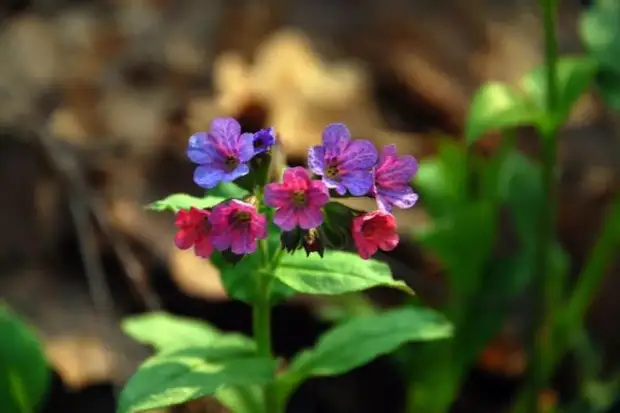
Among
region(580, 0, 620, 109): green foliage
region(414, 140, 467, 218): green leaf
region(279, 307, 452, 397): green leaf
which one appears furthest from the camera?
region(414, 140, 467, 218): green leaf

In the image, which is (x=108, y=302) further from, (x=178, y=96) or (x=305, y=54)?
(x=305, y=54)

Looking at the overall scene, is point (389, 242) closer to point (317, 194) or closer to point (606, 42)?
point (317, 194)

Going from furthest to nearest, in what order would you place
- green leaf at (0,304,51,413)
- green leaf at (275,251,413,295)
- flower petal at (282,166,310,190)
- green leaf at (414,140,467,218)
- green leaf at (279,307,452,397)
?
green leaf at (414,140,467,218) < green leaf at (0,304,51,413) < green leaf at (279,307,452,397) < green leaf at (275,251,413,295) < flower petal at (282,166,310,190)

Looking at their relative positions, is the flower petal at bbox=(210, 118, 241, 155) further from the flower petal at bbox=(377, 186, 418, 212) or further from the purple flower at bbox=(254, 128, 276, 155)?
the flower petal at bbox=(377, 186, 418, 212)

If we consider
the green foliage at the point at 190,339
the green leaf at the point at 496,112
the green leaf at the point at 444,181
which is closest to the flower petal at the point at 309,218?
the green foliage at the point at 190,339

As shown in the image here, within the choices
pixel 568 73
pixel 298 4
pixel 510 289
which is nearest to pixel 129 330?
pixel 510 289

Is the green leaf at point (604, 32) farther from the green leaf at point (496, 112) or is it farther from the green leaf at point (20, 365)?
the green leaf at point (20, 365)

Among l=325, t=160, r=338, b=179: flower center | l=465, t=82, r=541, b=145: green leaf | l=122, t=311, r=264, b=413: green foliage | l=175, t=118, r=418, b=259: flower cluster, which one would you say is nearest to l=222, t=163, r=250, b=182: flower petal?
l=175, t=118, r=418, b=259: flower cluster
